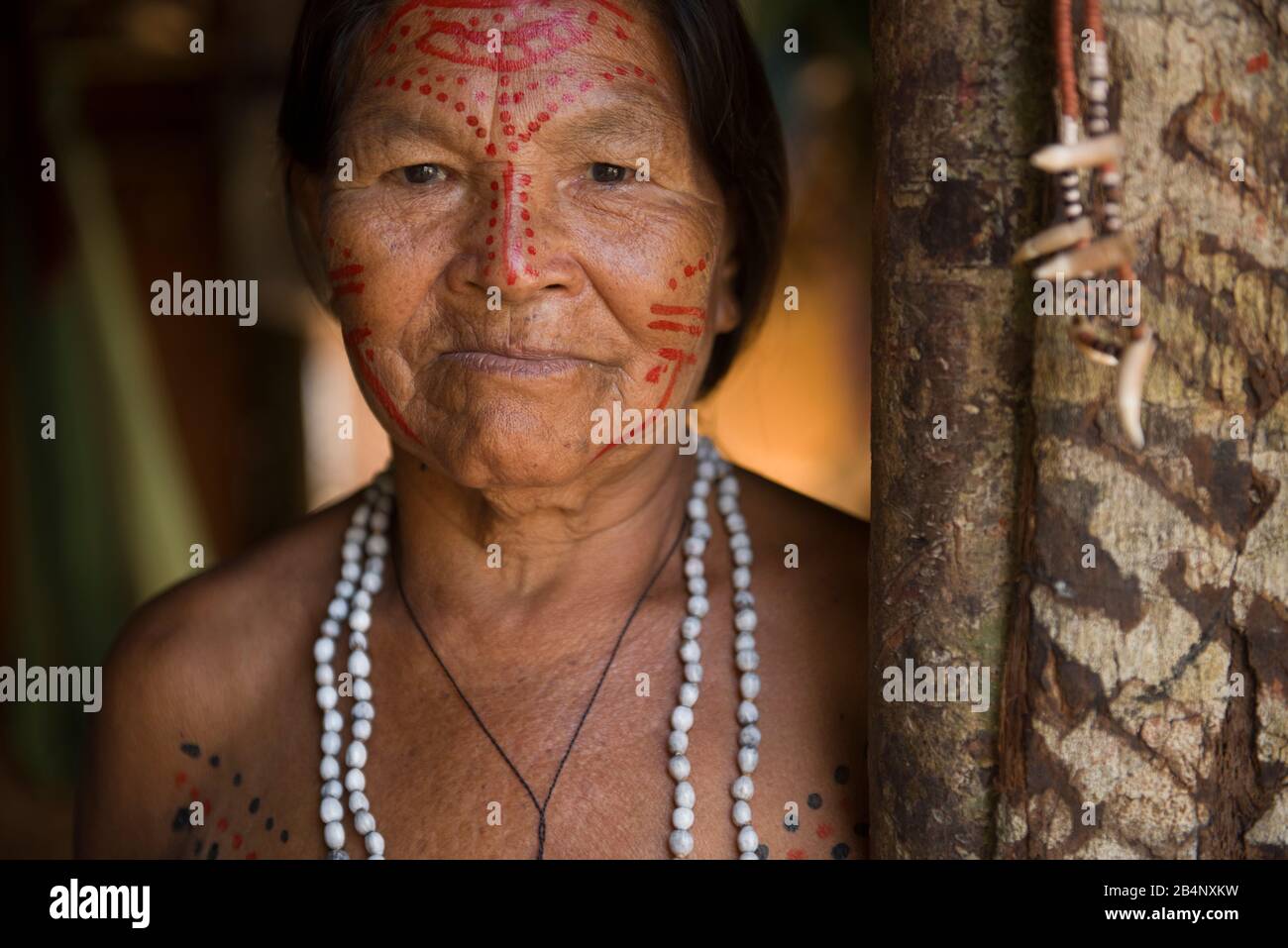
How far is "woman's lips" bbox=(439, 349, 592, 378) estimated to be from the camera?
1653 millimetres

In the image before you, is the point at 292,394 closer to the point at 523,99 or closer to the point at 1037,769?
the point at 523,99

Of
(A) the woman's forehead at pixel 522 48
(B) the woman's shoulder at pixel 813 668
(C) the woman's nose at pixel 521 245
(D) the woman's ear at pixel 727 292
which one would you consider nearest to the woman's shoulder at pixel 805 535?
(B) the woman's shoulder at pixel 813 668

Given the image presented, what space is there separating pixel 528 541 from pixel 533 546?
0.01m

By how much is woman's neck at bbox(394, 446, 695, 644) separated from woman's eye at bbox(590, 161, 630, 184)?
0.40 m

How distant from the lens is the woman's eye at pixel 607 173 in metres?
1.69

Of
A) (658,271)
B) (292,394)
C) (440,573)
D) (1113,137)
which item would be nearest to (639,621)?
(440,573)

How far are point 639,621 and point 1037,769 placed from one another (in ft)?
2.33

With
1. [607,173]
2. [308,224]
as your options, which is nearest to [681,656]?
[607,173]

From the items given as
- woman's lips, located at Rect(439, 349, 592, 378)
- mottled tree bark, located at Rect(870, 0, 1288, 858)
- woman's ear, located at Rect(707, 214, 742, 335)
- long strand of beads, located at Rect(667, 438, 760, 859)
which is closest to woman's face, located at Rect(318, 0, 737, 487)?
woman's lips, located at Rect(439, 349, 592, 378)

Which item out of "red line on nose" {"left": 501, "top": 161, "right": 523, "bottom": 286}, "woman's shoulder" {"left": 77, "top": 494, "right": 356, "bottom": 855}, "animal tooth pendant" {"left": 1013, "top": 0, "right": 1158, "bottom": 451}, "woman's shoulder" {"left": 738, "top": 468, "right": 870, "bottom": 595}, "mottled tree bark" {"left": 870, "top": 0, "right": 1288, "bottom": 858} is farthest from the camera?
"woman's shoulder" {"left": 77, "top": 494, "right": 356, "bottom": 855}

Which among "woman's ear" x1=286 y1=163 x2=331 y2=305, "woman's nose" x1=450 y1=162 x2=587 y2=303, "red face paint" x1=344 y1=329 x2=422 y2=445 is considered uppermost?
"woman's ear" x1=286 y1=163 x2=331 y2=305

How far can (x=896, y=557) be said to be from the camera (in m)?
1.44

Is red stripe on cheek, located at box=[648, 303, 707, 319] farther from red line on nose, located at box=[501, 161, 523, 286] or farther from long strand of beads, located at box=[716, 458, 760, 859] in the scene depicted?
long strand of beads, located at box=[716, 458, 760, 859]

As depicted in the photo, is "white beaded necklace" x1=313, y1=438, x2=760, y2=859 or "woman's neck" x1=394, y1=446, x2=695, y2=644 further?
"woman's neck" x1=394, y1=446, x2=695, y2=644
